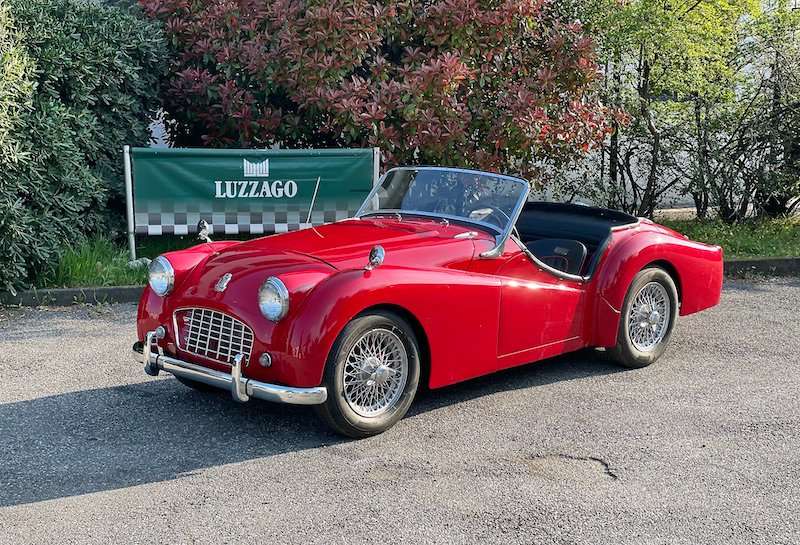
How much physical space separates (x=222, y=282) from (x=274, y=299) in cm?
44

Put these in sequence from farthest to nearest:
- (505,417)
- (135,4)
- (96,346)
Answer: (135,4) < (96,346) < (505,417)

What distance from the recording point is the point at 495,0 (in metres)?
10.0

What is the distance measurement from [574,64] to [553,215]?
376cm

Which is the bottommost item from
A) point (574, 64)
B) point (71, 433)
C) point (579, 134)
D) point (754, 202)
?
point (71, 433)

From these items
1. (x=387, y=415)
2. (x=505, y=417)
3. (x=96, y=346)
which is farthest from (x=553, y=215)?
(x=96, y=346)

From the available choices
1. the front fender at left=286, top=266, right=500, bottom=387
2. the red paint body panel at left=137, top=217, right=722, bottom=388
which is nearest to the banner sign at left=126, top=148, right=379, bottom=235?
the red paint body panel at left=137, top=217, right=722, bottom=388

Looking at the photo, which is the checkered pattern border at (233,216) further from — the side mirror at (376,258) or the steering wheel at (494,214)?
the side mirror at (376,258)

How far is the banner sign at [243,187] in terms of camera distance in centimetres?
925

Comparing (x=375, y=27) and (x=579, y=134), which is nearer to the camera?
(x=375, y=27)

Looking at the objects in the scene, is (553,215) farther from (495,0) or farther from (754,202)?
(754,202)

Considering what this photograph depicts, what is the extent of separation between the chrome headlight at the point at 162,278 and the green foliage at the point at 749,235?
685cm

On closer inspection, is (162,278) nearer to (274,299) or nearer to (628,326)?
(274,299)

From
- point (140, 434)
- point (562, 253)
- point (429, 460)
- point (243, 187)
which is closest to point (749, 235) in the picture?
point (562, 253)

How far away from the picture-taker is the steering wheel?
19.4 ft
